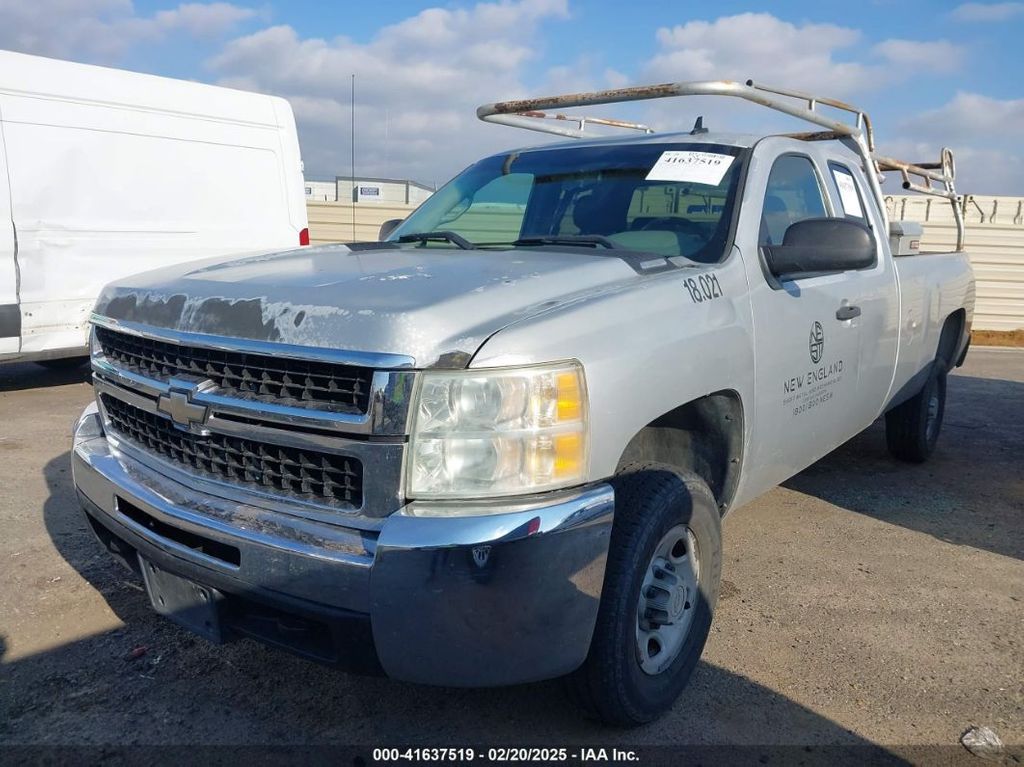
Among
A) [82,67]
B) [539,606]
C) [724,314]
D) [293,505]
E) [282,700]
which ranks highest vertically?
[82,67]

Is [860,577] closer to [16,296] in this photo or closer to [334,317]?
[334,317]

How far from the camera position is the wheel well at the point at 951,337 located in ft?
18.4

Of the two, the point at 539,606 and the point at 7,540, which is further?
the point at 7,540

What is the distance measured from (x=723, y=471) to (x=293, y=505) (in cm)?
157

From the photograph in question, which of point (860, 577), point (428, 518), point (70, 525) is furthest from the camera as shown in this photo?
point (70, 525)

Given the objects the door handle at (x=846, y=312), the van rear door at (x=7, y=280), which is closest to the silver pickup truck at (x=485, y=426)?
the door handle at (x=846, y=312)

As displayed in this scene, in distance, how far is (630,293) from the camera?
2447 millimetres

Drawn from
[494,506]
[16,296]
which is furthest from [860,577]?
[16,296]

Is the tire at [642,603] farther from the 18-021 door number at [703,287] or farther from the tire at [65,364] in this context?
the tire at [65,364]

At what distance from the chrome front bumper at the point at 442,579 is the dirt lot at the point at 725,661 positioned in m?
0.57

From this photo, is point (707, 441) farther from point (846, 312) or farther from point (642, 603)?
point (846, 312)

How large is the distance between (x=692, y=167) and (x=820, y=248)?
1.97ft

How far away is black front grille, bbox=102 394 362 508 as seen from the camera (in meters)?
2.11

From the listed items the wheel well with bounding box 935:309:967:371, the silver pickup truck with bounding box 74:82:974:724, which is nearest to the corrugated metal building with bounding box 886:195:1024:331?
the wheel well with bounding box 935:309:967:371
